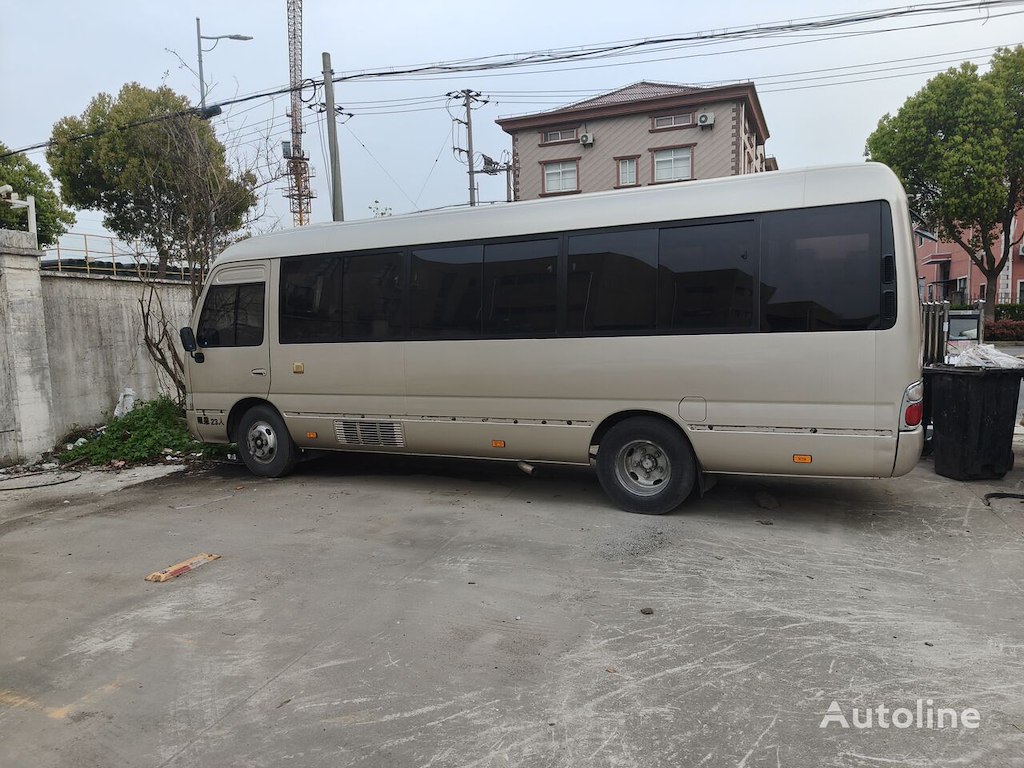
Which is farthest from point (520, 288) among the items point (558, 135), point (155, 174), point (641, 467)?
point (558, 135)

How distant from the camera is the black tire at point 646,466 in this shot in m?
6.03

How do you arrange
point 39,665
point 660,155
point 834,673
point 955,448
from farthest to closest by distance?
point 660,155 < point 955,448 < point 39,665 < point 834,673

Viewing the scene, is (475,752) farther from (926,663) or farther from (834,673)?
(926,663)

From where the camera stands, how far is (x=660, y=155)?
30.2 meters

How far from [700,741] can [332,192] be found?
12001 mm

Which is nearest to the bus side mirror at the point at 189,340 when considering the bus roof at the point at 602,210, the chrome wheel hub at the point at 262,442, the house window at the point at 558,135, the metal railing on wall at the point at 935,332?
the bus roof at the point at 602,210

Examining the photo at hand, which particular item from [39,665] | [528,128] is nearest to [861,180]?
[39,665]

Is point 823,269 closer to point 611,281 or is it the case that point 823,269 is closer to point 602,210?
point 611,281

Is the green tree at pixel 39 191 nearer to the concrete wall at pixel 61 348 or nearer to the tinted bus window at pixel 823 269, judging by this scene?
the concrete wall at pixel 61 348

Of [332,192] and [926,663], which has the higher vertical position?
[332,192]

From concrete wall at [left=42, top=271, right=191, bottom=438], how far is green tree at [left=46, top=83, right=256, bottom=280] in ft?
4.06

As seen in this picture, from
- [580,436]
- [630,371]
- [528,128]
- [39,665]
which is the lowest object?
[39,665]

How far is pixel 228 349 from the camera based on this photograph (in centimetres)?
821

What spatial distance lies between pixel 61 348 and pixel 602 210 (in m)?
9.02
